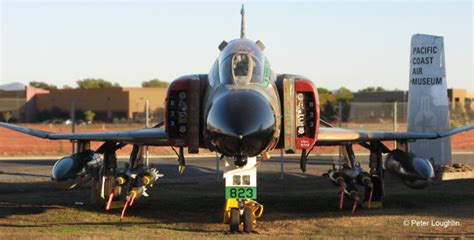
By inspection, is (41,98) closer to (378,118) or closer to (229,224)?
(378,118)

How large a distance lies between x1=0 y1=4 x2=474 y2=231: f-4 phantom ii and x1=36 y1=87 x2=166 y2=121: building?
60614mm

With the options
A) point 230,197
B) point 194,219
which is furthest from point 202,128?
point 194,219

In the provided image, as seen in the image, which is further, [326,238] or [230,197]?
[230,197]

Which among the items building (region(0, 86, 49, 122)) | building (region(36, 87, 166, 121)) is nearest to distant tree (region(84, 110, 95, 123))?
building (region(36, 87, 166, 121))

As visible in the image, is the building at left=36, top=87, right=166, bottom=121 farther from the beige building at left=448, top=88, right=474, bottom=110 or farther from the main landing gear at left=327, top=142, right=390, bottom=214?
the main landing gear at left=327, top=142, right=390, bottom=214

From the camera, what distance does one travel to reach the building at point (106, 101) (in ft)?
261

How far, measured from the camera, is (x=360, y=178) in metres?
17.0

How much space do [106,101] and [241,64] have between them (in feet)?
231

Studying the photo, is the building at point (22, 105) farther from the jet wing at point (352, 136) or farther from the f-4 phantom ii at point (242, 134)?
the jet wing at point (352, 136)

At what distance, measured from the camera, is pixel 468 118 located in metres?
52.8

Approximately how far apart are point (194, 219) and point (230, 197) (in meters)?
2.17

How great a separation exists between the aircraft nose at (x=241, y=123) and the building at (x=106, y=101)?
215 feet

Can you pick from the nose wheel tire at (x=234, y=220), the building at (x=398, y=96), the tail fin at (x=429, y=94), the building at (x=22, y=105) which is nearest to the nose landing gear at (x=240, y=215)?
the nose wheel tire at (x=234, y=220)

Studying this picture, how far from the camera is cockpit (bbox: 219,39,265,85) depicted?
41.5 ft
